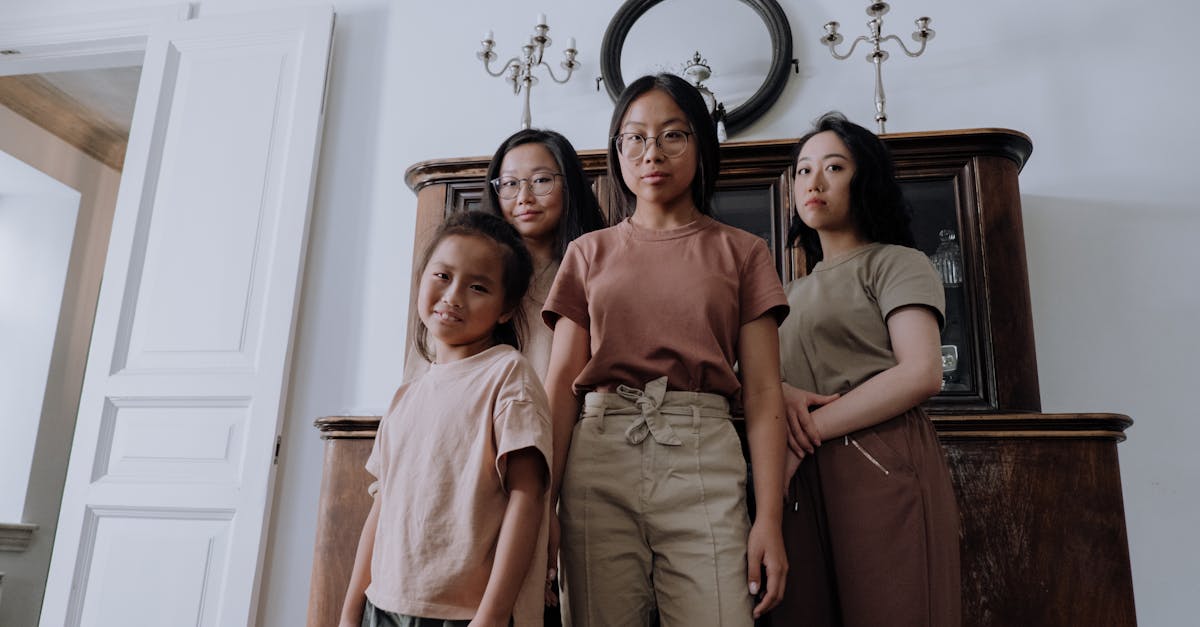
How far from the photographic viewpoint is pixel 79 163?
3.76 metres

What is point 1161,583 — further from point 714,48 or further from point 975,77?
point 714,48

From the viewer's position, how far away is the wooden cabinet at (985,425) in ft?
4.70

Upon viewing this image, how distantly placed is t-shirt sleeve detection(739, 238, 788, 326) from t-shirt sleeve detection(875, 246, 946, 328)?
0.62 ft

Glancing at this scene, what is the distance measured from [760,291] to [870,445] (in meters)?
0.24

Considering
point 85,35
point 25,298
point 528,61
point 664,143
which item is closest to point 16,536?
point 25,298

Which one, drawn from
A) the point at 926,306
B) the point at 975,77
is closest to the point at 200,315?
Result: the point at 926,306

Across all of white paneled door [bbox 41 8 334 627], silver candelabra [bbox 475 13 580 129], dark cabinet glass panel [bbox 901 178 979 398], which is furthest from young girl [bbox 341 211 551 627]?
white paneled door [bbox 41 8 334 627]

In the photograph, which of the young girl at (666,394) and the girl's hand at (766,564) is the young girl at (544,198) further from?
the girl's hand at (766,564)

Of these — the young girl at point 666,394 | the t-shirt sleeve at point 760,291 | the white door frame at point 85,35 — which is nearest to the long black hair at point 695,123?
the young girl at point 666,394

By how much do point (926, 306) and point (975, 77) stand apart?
1256 millimetres

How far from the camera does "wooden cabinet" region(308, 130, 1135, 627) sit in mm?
1434

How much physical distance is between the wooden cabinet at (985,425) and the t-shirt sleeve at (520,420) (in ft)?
1.25

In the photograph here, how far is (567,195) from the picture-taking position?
1.56 m

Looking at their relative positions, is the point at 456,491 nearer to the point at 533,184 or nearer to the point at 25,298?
the point at 533,184
